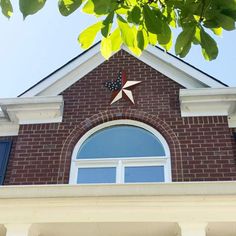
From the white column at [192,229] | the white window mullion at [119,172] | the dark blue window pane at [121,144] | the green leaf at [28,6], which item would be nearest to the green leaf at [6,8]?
the green leaf at [28,6]

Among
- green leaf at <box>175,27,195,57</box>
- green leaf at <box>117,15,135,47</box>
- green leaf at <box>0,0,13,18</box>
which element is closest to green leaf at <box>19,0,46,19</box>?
green leaf at <box>0,0,13,18</box>

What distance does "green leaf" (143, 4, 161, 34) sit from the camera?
226 cm

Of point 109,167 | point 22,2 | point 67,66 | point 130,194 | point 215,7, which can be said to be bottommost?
point 22,2

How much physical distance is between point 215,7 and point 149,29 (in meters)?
0.35

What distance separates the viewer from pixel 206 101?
27.9ft

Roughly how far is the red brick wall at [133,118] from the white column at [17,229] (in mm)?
1738

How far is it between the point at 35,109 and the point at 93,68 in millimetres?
1519

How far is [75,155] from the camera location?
819 cm

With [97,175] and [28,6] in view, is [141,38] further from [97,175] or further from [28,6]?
[97,175]

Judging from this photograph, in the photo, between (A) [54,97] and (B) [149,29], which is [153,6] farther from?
(A) [54,97]

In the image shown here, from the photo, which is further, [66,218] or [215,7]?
[66,218]

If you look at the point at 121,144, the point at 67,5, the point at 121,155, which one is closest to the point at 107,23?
the point at 67,5

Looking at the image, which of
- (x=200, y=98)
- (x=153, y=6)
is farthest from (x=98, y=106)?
(x=153, y=6)

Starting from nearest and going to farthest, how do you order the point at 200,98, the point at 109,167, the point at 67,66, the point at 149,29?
the point at 149,29
the point at 109,167
the point at 200,98
the point at 67,66
